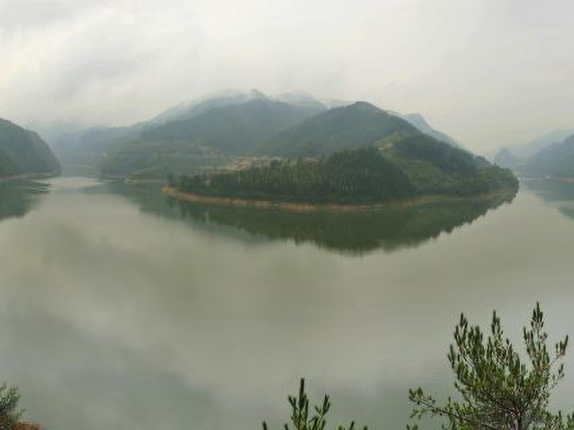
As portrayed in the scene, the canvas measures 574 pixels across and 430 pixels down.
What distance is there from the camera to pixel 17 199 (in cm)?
13688

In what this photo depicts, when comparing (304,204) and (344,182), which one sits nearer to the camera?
(304,204)

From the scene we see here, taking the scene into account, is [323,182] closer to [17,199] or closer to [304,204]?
[304,204]

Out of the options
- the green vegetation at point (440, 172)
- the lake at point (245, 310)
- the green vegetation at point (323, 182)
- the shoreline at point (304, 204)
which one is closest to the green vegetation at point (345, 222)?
the lake at point (245, 310)

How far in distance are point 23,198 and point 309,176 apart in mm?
77842

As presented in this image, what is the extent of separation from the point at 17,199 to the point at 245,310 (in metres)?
112

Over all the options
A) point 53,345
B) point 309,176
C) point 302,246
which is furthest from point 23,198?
point 53,345

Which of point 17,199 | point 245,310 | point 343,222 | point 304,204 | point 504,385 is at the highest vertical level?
point 504,385

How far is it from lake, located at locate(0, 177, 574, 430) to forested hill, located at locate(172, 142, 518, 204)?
26244mm

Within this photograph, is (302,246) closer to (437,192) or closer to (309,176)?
(309,176)

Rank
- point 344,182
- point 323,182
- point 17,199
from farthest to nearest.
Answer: point 17,199 < point 344,182 < point 323,182

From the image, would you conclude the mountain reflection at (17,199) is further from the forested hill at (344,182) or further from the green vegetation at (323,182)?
the green vegetation at (323,182)

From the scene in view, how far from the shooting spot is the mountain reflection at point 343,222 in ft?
282

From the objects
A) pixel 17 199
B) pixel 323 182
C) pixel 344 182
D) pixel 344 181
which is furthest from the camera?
pixel 17 199

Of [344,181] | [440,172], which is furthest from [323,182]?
[440,172]
